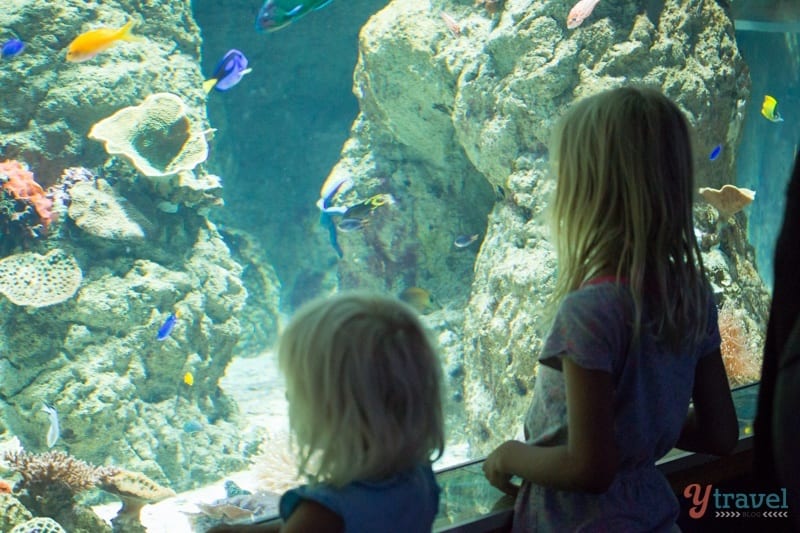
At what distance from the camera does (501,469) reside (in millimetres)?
1407

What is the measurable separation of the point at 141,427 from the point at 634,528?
682cm

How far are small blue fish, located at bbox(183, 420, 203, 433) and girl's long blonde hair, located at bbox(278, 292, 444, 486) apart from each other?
6718 mm

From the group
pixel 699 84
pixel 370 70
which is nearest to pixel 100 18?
pixel 370 70

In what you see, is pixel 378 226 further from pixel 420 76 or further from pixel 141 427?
pixel 141 427

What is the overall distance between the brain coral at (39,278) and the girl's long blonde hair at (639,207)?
654 centimetres

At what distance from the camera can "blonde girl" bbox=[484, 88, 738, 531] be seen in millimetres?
1215

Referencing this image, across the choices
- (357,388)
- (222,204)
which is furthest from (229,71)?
(357,388)

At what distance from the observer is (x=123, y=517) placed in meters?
4.43

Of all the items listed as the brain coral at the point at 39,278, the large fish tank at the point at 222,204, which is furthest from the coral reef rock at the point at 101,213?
the brain coral at the point at 39,278

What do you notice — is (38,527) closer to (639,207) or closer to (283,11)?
(283,11)

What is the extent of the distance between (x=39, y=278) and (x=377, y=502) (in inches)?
268

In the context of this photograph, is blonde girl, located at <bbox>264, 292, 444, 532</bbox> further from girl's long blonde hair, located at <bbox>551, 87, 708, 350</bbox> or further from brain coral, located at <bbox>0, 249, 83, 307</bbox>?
brain coral, located at <bbox>0, 249, 83, 307</bbox>

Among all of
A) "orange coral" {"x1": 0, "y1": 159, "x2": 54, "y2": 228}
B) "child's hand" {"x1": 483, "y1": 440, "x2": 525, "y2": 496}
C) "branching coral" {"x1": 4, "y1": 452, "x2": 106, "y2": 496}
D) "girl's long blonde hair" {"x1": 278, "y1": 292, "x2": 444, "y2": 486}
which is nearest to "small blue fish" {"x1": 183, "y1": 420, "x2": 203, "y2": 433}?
"orange coral" {"x1": 0, "y1": 159, "x2": 54, "y2": 228}

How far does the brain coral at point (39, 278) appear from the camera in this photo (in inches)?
258
